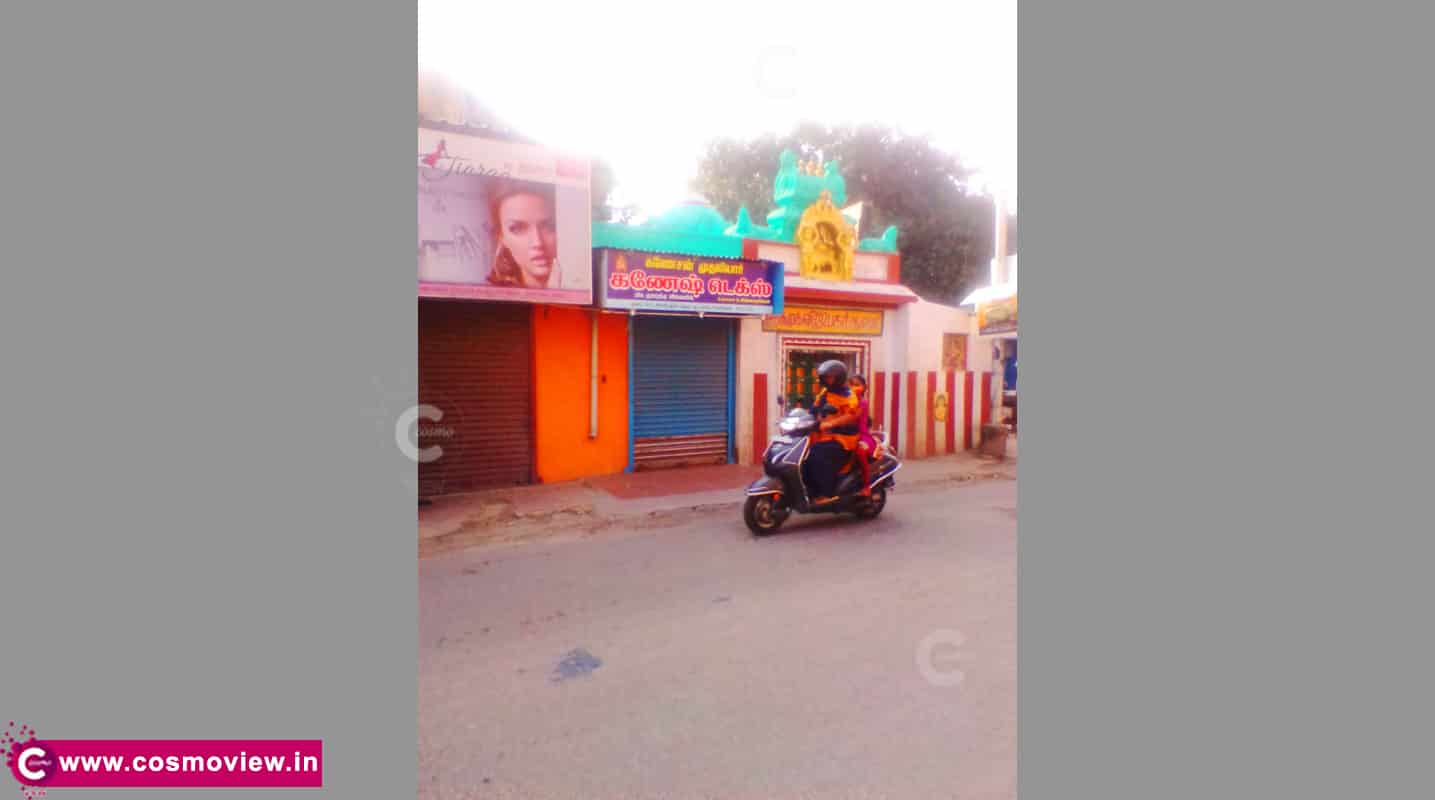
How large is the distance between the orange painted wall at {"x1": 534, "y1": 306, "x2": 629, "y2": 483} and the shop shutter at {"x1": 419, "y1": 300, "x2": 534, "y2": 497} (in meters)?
0.19

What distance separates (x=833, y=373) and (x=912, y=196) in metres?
16.6

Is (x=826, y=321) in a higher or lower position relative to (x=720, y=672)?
higher

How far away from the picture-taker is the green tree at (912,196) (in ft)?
70.3

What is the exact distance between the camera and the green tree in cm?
2144

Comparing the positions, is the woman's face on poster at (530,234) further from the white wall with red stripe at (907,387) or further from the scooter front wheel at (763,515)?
the scooter front wheel at (763,515)

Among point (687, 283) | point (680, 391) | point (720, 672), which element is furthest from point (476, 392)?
point (720, 672)

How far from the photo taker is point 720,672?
3316 mm

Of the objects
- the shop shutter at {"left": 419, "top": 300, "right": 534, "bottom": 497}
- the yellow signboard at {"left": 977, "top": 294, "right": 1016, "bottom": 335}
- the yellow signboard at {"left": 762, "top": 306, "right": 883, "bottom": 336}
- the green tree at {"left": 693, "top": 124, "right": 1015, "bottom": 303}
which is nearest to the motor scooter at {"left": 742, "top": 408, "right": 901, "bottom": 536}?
the shop shutter at {"left": 419, "top": 300, "right": 534, "bottom": 497}

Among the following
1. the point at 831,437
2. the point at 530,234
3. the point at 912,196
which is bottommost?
the point at 831,437

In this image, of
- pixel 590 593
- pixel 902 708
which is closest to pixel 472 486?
pixel 590 593

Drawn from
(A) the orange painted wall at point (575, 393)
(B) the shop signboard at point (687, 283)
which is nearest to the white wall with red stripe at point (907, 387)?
(B) the shop signboard at point (687, 283)

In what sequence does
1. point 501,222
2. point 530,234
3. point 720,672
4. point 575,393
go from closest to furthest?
point 720,672 < point 501,222 < point 530,234 < point 575,393

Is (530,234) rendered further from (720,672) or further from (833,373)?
(720,672)

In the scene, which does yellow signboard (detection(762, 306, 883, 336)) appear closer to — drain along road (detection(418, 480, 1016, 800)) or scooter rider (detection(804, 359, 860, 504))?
scooter rider (detection(804, 359, 860, 504))
